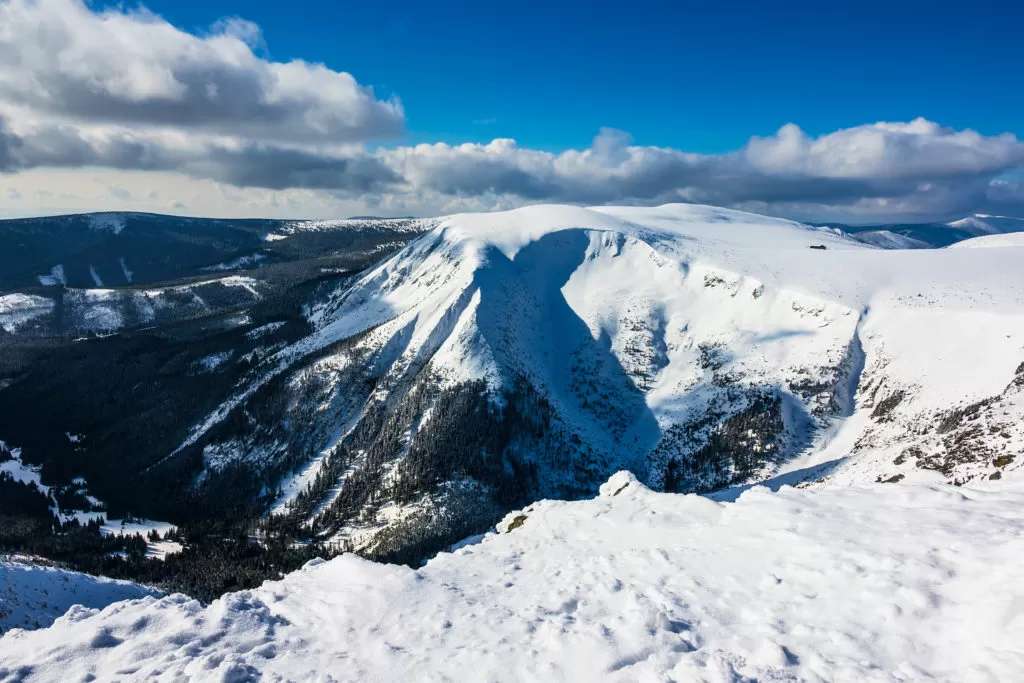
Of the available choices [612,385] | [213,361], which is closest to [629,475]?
[612,385]

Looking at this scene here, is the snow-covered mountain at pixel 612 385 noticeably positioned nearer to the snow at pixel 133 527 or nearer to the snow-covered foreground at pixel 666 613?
the snow at pixel 133 527

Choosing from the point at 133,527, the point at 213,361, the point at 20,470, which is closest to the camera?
the point at 133,527

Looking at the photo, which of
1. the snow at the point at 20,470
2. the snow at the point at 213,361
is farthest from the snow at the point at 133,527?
the snow at the point at 213,361

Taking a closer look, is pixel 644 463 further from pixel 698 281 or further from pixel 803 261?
pixel 803 261

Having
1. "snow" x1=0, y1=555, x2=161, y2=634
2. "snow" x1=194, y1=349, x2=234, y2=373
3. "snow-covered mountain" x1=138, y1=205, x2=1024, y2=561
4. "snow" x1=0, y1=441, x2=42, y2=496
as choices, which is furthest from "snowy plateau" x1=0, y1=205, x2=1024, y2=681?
"snow" x1=0, y1=441, x2=42, y2=496

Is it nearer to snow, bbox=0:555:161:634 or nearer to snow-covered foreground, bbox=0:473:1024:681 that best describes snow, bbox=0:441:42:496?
snow, bbox=0:555:161:634

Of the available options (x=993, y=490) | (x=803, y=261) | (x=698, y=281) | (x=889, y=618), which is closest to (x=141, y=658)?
(x=889, y=618)

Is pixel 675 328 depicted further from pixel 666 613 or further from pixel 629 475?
pixel 666 613
